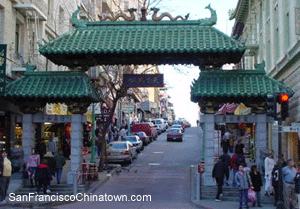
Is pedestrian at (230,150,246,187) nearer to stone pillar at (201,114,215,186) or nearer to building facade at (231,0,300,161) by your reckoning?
stone pillar at (201,114,215,186)

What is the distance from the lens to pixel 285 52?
24172mm

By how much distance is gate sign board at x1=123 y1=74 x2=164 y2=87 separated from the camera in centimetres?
1930

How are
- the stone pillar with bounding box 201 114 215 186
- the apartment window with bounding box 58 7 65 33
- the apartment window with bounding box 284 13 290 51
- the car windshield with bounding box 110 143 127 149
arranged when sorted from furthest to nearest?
the apartment window with bounding box 58 7 65 33 < the car windshield with bounding box 110 143 127 149 < the apartment window with bounding box 284 13 290 51 < the stone pillar with bounding box 201 114 215 186

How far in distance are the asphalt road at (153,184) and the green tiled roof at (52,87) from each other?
4107mm

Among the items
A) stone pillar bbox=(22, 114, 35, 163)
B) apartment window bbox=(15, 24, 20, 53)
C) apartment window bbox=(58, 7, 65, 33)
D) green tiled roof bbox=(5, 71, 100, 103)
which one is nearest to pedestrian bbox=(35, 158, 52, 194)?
stone pillar bbox=(22, 114, 35, 163)

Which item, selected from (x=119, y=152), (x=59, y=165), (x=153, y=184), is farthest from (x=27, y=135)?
(x=119, y=152)

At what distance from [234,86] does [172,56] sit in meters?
2.78

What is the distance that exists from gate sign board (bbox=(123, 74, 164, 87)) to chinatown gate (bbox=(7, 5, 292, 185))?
0.60 meters

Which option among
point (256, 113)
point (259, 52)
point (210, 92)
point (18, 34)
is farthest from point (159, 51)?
point (259, 52)

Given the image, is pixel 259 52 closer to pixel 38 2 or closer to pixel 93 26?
pixel 38 2

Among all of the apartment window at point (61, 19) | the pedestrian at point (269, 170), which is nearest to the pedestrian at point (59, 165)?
the pedestrian at point (269, 170)

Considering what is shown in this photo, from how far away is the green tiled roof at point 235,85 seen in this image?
17594 millimetres

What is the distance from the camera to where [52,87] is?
18469mm

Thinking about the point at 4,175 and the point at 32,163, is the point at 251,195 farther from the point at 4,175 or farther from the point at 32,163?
the point at 4,175
